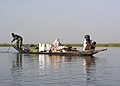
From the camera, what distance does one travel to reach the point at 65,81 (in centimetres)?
1597

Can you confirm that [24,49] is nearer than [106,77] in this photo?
No

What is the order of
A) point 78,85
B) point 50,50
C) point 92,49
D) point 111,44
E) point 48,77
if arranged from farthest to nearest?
1. point 111,44
2. point 50,50
3. point 92,49
4. point 48,77
5. point 78,85

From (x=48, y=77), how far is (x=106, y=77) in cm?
300

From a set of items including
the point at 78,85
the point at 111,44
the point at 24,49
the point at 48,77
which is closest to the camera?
the point at 78,85

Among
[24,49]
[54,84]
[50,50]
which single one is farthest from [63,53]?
[54,84]

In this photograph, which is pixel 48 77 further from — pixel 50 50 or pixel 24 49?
pixel 24 49

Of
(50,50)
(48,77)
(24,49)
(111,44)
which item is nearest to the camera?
(48,77)

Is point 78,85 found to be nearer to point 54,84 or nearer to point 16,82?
point 54,84

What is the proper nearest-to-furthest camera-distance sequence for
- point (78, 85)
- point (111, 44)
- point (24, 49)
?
1. point (78, 85)
2. point (24, 49)
3. point (111, 44)

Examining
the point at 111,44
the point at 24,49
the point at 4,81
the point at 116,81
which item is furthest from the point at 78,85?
the point at 111,44

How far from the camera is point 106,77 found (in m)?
17.5

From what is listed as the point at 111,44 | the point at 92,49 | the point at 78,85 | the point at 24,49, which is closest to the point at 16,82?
the point at 78,85

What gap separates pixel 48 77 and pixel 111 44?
244 feet

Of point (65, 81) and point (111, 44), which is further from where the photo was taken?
point (111, 44)
